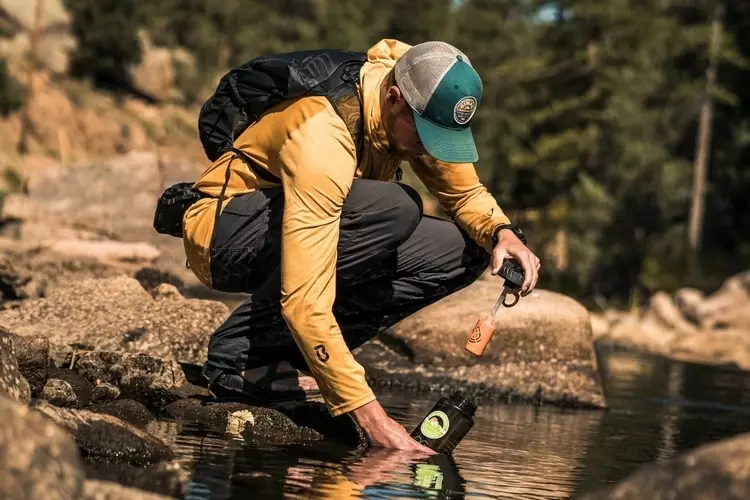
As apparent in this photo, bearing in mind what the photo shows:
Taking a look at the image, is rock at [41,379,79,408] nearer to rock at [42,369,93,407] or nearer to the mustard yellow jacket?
rock at [42,369,93,407]

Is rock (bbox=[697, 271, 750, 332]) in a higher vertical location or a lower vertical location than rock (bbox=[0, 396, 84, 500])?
higher

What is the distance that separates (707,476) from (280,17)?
68437mm

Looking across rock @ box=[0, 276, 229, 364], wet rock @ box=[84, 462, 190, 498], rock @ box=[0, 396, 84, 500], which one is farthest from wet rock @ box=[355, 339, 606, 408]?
rock @ box=[0, 396, 84, 500]

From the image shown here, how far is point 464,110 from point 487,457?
148 cm

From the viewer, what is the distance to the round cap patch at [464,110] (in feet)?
15.7

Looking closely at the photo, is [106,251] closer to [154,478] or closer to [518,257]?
[518,257]

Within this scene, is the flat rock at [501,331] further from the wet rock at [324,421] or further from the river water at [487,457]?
the wet rock at [324,421]

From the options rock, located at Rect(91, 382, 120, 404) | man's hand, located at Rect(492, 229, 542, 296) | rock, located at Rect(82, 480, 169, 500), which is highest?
man's hand, located at Rect(492, 229, 542, 296)

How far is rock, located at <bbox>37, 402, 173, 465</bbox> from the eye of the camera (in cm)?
425

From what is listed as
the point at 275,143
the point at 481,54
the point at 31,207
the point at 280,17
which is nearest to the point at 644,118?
the point at 481,54

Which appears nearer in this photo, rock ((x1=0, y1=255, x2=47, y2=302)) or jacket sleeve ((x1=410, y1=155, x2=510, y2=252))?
jacket sleeve ((x1=410, y1=155, x2=510, y2=252))

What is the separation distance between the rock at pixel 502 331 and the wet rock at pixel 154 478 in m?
4.62

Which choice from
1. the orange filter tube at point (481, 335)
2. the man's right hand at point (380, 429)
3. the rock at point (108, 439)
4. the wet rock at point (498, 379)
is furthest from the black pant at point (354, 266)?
the wet rock at point (498, 379)

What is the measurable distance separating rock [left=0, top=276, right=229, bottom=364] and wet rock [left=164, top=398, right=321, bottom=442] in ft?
4.33
